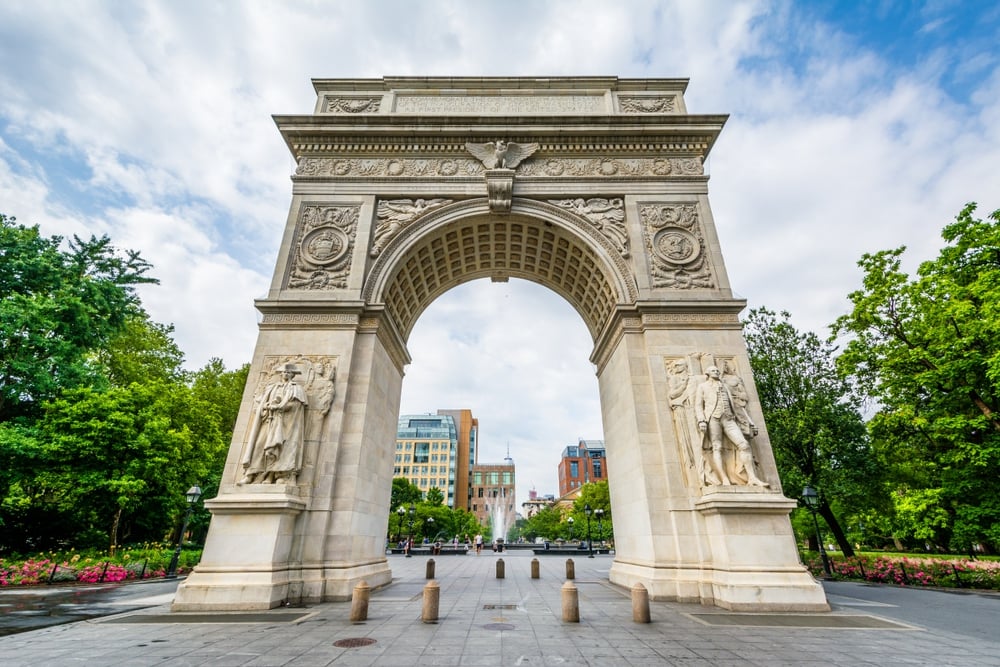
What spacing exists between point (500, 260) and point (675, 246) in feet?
22.8

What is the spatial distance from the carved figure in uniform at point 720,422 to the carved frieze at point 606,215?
5.38 metres

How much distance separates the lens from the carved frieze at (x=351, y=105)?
17438 millimetres

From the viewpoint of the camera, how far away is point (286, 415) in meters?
11.5

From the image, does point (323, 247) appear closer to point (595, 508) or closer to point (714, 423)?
point (714, 423)

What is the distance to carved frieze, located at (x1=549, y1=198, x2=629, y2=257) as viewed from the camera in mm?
14992

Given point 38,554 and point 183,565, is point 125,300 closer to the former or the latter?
point 38,554

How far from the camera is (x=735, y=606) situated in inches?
383

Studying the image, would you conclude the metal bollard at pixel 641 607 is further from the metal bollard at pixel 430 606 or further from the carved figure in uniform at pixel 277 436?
the carved figure in uniform at pixel 277 436

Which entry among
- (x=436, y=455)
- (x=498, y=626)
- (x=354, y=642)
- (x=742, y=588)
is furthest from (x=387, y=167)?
(x=436, y=455)

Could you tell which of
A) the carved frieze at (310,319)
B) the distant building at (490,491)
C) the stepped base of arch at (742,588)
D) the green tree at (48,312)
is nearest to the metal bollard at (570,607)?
the stepped base of arch at (742,588)

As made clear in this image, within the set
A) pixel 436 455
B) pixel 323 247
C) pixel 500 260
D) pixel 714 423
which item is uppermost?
pixel 436 455

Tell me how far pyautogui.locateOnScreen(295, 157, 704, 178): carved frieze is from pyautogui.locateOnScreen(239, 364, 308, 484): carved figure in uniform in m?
8.48

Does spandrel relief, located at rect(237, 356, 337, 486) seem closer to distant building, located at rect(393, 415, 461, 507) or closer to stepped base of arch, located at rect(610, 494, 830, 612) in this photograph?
stepped base of arch, located at rect(610, 494, 830, 612)

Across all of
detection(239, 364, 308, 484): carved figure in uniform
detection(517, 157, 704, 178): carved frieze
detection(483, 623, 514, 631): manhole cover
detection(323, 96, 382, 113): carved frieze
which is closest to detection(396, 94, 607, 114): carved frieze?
detection(323, 96, 382, 113): carved frieze
